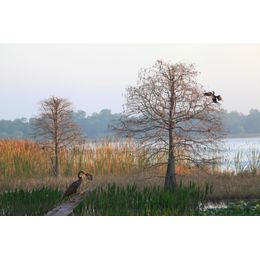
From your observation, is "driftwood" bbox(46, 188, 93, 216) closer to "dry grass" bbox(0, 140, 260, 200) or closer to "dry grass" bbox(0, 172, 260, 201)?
"dry grass" bbox(0, 172, 260, 201)

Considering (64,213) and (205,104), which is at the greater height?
(205,104)

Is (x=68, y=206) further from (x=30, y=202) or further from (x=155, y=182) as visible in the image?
(x=155, y=182)

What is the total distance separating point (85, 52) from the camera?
9109mm

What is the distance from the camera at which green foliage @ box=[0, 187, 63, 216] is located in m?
8.90

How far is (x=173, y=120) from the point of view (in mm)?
9586

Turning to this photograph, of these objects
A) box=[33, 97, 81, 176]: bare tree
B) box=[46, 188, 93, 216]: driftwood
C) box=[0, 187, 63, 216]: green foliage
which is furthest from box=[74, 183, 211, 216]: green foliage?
box=[33, 97, 81, 176]: bare tree

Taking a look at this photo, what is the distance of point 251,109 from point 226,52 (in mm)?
731

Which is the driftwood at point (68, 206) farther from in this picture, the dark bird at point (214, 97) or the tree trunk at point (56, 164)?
the dark bird at point (214, 97)

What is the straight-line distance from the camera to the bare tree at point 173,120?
9508mm

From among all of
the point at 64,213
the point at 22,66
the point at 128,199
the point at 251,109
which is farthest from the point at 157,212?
the point at 22,66

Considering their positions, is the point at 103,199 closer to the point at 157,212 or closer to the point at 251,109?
the point at 157,212

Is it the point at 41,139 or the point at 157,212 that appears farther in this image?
the point at 41,139

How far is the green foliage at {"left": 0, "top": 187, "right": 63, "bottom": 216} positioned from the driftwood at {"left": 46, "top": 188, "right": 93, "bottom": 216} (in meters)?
0.07
